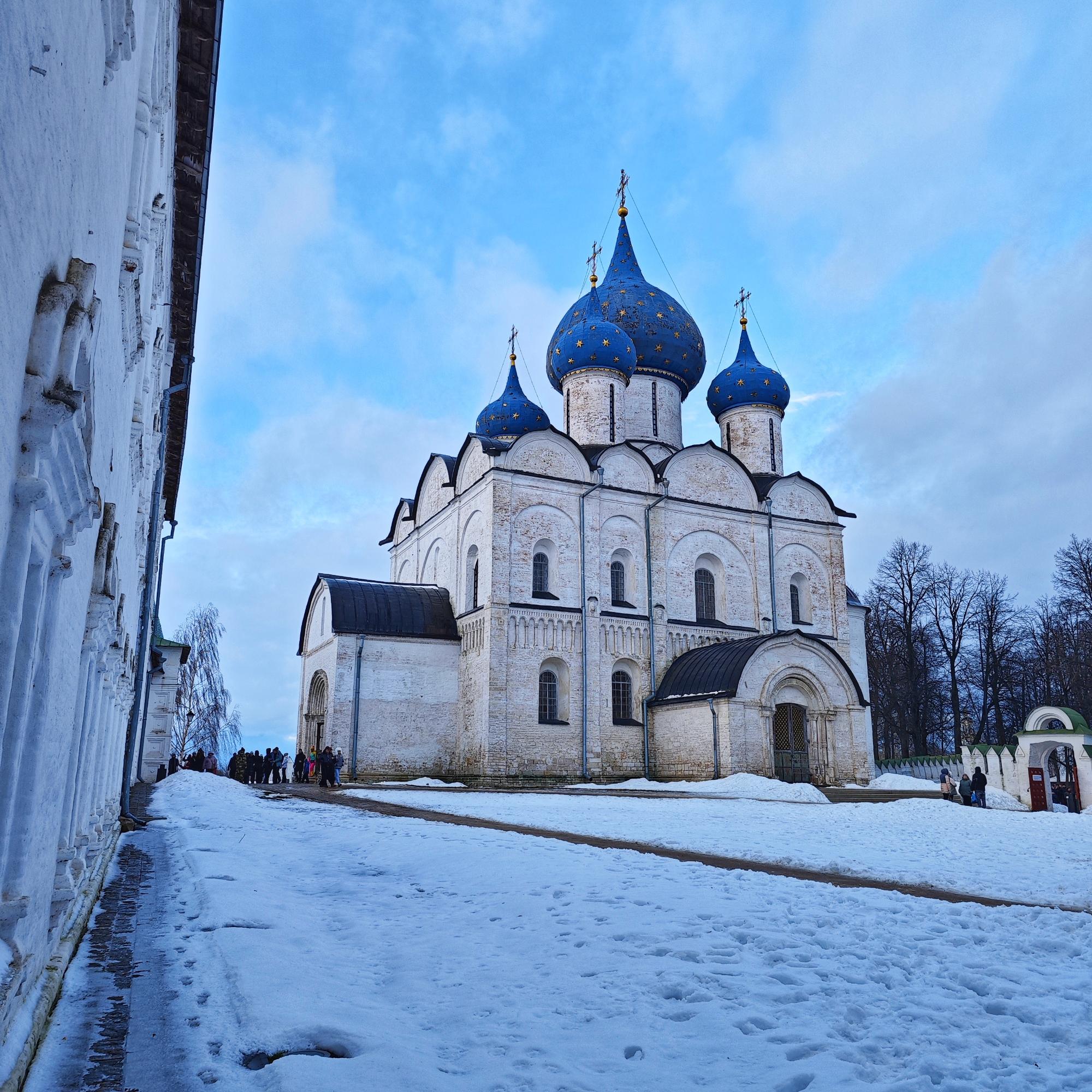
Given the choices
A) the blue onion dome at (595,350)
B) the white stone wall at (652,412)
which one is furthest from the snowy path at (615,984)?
the white stone wall at (652,412)

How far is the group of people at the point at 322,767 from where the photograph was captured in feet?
67.6

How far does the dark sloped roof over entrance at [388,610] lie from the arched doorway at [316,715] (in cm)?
213

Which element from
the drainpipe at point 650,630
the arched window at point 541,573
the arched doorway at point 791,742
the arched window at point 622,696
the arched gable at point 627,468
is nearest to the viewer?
the arched doorway at point 791,742

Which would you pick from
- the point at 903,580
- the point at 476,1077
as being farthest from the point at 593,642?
the point at 476,1077

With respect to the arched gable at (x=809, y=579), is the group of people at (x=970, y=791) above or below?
below

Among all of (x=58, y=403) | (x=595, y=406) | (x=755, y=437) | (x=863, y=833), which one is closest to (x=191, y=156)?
(x=58, y=403)

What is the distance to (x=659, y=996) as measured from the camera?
3.88m

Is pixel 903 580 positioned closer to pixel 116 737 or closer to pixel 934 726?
pixel 934 726

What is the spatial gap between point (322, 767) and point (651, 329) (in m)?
16.9

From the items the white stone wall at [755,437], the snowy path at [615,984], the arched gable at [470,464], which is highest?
the white stone wall at [755,437]

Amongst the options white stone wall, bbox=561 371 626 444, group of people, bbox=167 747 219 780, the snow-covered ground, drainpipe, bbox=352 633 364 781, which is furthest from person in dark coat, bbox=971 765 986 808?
group of people, bbox=167 747 219 780

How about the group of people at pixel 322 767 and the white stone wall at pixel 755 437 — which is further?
the white stone wall at pixel 755 437

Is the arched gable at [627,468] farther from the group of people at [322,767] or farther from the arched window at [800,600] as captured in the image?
the group of people at [322,767]

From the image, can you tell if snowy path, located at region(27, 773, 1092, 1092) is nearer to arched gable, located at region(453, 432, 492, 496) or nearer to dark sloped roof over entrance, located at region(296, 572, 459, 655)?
dark sloped roof over entrance, located at region(296, 572, 459, 655)
